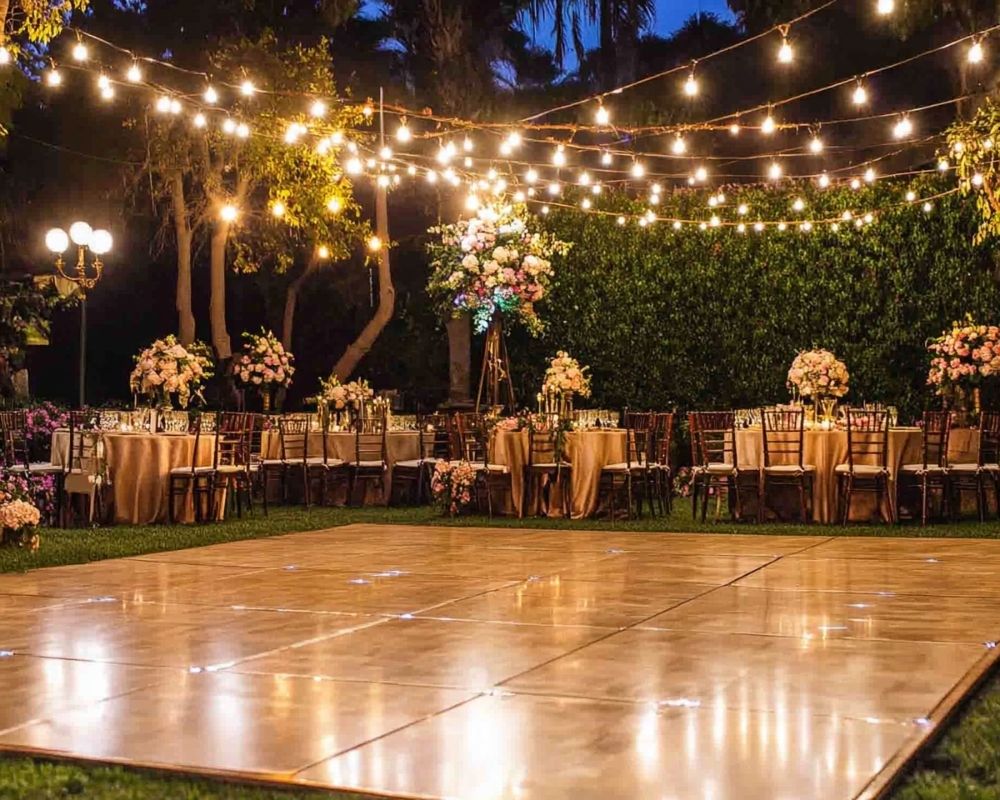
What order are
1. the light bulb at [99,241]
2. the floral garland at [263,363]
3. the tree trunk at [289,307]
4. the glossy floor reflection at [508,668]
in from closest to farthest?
1. the glossy floor reflection at [508,668]
2. the floral garland at [263,363]
3. the light bulb at [99,241]
4. the tree trunk at [289,307]

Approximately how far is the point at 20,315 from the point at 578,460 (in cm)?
739

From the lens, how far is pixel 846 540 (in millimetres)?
9570

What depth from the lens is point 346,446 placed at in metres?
13.7

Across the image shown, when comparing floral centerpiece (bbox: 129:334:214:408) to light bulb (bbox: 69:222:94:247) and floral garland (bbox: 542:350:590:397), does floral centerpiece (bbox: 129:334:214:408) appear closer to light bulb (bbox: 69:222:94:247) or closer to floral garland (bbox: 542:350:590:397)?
floral garland (bbox: 542:350:590:397)

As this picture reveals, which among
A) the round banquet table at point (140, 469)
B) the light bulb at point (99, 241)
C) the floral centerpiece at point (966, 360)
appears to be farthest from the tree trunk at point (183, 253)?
the floral centerpiece at point (966, 360)

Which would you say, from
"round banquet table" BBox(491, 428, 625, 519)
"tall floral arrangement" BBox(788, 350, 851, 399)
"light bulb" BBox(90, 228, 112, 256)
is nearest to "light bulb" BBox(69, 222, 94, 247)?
"light bulb" BBox(90, 228, 112, 256)

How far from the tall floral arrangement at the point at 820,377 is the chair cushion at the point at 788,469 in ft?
3.40

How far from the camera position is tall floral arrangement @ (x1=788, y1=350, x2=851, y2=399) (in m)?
12.0

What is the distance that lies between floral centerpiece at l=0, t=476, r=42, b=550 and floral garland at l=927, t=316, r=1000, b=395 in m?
7.67

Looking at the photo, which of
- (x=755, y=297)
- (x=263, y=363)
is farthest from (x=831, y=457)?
(x=263, y=363)

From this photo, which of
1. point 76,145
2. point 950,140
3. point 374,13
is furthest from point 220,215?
point 950,140

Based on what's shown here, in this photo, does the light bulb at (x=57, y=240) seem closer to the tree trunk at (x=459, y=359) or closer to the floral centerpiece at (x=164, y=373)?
the floral centerpiece at (x=164, y=373)

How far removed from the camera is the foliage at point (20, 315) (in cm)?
1555

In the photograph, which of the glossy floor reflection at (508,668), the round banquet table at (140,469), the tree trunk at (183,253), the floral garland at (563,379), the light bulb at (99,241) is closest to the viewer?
the glossy floor reflection at (508,668)
